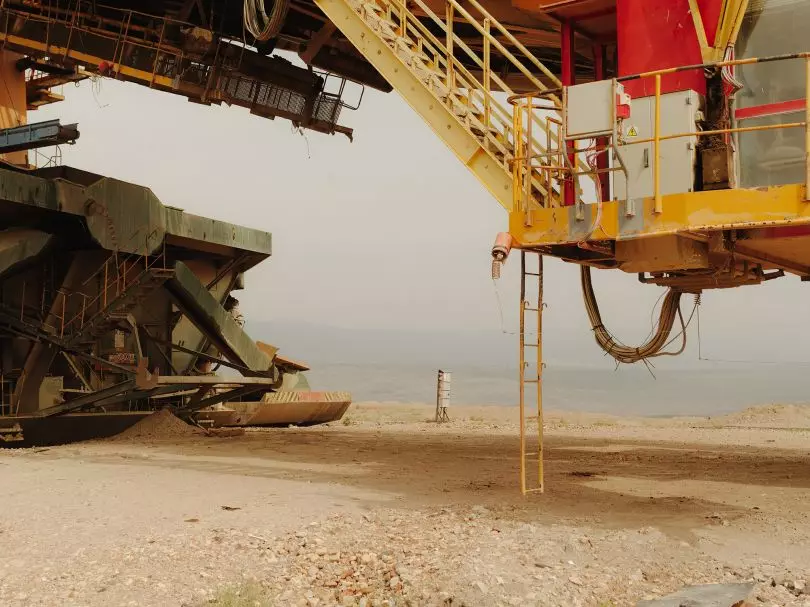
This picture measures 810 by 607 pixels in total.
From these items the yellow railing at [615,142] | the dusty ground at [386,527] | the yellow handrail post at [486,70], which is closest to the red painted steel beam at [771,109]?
the yellow railing at [615,142]

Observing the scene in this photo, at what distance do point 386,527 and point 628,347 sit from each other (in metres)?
6.32

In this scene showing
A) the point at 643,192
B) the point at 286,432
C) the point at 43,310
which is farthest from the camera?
the point at 286,432

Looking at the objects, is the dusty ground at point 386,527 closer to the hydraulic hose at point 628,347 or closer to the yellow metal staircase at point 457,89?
the hydraulic hose at point 628,347

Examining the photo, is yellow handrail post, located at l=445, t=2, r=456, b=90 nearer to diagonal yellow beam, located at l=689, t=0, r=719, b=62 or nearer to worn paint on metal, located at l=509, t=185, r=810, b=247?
worn paint on metal, located at l=509, t=185, r=810, b=247

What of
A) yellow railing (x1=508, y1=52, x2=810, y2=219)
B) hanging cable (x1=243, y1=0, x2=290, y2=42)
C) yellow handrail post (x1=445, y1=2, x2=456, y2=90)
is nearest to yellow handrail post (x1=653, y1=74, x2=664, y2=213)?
yellow railing (x1=508, y1=52, x2=810, y2=219)

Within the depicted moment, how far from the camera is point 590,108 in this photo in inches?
344

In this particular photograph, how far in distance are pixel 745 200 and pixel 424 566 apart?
4.10 m

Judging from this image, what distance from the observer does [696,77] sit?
30.0 ft

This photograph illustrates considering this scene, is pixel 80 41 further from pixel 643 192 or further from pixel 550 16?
pixel 643 192

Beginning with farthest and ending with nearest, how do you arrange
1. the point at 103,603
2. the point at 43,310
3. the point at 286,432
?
1. the point at 286,432
2. the point at 43,310
3. the point at 103,603

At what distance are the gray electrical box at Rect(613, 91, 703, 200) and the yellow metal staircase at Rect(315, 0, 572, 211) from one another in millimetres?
929

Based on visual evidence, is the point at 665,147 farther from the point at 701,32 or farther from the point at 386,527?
the point at 386,527

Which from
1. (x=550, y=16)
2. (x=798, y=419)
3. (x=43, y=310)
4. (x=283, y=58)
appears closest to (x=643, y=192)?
(x=550, y=16)

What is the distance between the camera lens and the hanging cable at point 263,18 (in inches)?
520
